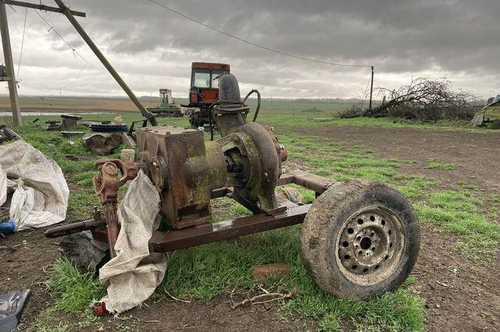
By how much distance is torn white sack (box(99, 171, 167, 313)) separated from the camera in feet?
7.91

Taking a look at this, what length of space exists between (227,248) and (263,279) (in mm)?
578

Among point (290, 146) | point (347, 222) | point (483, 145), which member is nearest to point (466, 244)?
point (347, 222)

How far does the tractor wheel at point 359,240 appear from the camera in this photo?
2.44 m

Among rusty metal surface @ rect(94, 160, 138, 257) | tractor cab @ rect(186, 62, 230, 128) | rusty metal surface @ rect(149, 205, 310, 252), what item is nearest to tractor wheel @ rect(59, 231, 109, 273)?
rusty metal surface @ rect(94, 160, 138, 257)

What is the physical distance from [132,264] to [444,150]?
413 inches

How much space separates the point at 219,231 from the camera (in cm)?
262

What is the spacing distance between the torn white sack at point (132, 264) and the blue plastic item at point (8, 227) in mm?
1976

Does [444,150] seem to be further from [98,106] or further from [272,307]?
[98,106]

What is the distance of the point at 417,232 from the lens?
2709mm

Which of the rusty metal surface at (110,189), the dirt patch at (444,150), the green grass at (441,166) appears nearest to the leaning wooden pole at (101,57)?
the dirt patch at (444,150)

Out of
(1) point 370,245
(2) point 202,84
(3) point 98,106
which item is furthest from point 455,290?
(3) point 98,106

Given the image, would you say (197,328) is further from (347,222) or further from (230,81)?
(230,81)

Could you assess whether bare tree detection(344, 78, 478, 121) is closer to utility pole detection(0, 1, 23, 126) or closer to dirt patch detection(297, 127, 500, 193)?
dirt patch detection(297, 127, 500, 193)

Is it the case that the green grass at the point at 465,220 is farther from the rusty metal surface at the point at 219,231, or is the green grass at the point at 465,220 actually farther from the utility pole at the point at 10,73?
the utility pole at the point at 10,73
